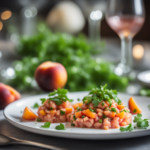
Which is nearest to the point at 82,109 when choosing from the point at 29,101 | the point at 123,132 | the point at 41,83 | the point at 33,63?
the point at 123,132

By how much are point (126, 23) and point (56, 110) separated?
951 millimetres

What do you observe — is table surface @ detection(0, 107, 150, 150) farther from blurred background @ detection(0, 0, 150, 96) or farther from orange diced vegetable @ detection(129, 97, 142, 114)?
blurred background @ detection(0, 0, 150, 96)

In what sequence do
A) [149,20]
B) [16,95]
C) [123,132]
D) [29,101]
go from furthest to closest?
[149,20] < [16,95] < [29,101] < [123,132]

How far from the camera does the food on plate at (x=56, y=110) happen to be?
1.03m

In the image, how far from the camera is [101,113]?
0.96 metres

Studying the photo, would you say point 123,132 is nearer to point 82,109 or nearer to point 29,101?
point 82,109

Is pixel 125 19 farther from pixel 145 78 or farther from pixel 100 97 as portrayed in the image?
pixel 100 97

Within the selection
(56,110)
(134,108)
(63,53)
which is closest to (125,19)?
(63,53)

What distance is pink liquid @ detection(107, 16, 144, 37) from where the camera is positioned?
173 centimetres

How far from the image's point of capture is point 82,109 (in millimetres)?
1010

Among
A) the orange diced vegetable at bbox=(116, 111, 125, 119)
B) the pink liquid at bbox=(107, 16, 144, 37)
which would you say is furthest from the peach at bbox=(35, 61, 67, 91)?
the orange diced vegetable at bbox=(116, 111, 125, 119)

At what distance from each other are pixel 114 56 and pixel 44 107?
168 cm

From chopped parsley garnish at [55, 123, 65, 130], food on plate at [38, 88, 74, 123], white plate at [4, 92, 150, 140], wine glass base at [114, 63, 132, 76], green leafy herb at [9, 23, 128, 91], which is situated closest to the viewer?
white plate at [4, 92, 150, 140]

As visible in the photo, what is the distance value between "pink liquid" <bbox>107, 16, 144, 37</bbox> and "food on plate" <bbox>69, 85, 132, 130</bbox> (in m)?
0.86
